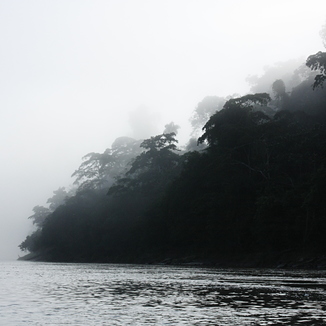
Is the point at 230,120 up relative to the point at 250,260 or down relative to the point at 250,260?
up

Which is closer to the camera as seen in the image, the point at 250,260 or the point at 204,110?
the point at 250,260

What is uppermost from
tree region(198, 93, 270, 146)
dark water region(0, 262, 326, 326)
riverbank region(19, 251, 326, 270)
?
tree region(198, 93, 270, 146)

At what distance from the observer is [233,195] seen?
7019cm

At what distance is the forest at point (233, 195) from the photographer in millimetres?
60000

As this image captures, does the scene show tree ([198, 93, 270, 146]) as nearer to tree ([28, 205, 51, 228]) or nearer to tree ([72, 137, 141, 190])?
tree ([72, 137, 141, 190])

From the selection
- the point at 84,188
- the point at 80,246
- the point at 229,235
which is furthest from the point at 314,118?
the point at 84,188

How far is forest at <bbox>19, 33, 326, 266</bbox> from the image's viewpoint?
6000 cm

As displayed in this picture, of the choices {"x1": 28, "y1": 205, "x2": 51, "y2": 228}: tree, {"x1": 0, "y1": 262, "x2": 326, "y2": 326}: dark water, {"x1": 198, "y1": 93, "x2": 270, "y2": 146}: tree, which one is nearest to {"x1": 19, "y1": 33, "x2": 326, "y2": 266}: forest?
{"x1": 198, "y1": 93, "x2": 270, "y2": 146}: tree

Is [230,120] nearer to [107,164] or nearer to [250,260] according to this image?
[250,260]

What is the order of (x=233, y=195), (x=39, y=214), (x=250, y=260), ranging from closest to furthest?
(x=250, y=260) → (x=233, y=195) → (x=39, y=214)

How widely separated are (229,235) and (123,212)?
135ft

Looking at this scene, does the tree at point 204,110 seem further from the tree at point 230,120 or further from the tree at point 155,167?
the tree at point 230,120

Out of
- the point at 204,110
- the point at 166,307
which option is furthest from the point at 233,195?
the point at 204,110

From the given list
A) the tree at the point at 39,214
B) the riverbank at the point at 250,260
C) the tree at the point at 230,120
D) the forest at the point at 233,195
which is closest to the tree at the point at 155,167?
the forest at the point at 233,195
